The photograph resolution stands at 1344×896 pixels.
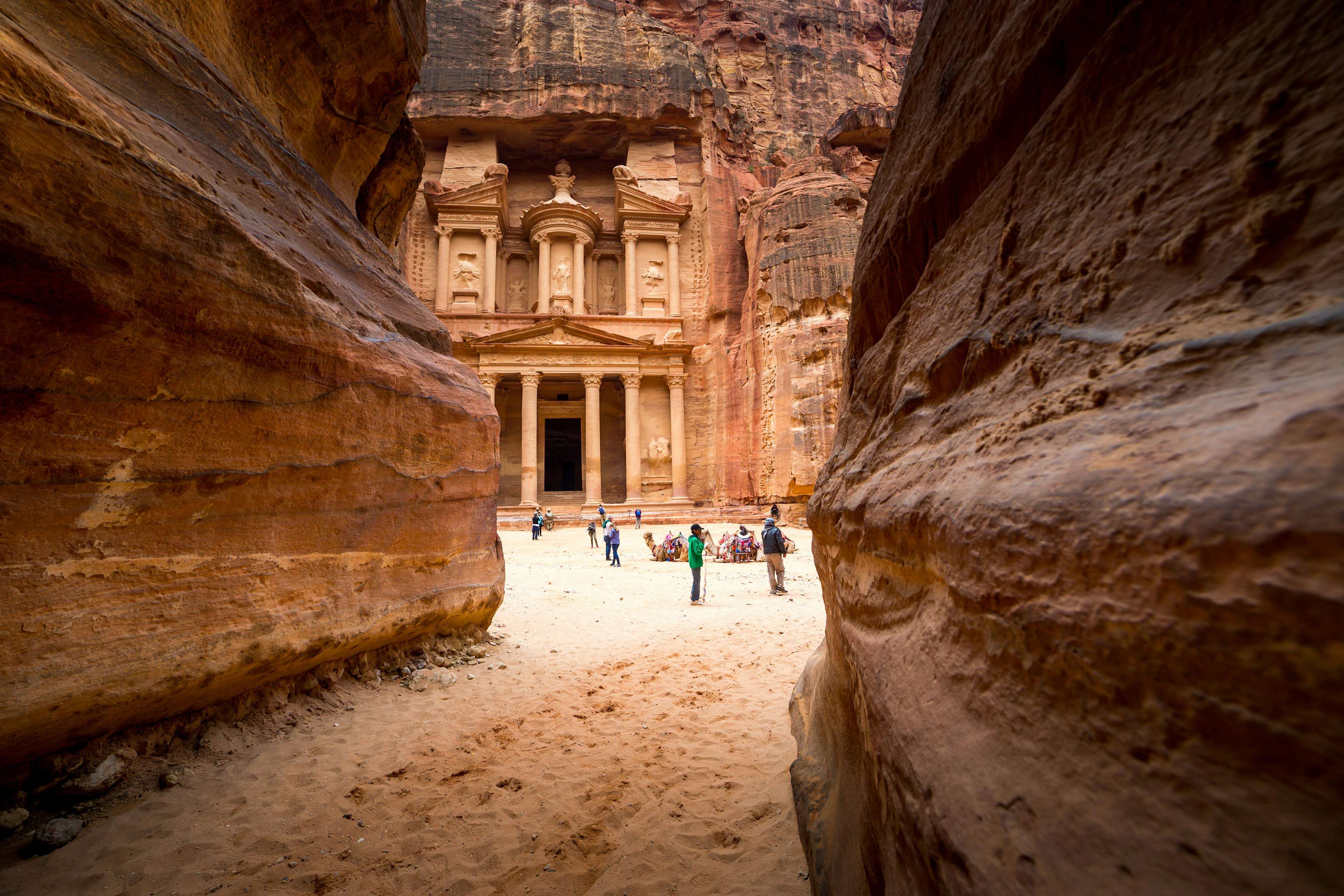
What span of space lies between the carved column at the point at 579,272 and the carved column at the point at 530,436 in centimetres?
421

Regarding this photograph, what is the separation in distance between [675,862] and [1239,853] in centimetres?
243

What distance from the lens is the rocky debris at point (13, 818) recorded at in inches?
99.9

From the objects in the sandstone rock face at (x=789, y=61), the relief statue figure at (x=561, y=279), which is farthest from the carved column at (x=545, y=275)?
the sandstone rock face at (x=789, y=61)

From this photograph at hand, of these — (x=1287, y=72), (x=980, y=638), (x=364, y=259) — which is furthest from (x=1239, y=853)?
(x=364, y=259)

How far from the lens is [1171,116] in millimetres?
1209

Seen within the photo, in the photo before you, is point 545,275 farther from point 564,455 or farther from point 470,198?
point 564,455

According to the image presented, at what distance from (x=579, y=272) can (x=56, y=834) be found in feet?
87.5

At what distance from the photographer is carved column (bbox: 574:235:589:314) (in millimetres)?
26984

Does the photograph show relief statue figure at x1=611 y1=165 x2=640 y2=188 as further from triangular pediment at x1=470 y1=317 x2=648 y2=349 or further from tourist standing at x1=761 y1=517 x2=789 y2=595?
tourist standing at x1=761 y1=517 x2=789 y2=595

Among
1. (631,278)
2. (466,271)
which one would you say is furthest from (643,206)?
(466,271)

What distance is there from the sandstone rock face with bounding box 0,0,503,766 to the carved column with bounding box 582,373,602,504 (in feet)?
62.0

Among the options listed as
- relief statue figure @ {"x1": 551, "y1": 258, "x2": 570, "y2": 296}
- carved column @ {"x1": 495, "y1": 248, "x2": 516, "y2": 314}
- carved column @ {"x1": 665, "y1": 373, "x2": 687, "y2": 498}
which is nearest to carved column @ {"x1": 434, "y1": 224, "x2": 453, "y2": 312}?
carved column @ {"x1": 495, "y1": 248, "x2": 516, "y2": 314}

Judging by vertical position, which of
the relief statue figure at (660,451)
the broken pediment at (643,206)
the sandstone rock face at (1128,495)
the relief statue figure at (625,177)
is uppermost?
the relief statue figure at (625,177)

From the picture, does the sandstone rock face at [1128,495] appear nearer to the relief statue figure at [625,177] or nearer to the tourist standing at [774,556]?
the tourist standing at [774,556]
